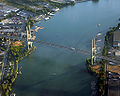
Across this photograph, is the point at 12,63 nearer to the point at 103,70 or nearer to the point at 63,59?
the point at 63,59

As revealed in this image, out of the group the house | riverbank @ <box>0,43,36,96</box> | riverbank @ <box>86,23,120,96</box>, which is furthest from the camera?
the house

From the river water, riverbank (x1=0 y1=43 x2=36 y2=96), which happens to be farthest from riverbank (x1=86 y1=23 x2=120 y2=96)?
riverbank (x1=0 y1=43 x2=36 y2=96)

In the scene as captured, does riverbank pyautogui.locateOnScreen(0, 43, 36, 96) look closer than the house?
Yes

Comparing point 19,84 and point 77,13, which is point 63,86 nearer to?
point 19,84

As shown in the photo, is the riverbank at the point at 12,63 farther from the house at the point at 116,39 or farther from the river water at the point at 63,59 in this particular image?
the house at the point at 116,39

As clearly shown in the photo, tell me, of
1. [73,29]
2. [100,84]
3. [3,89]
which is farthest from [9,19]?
[100,84]

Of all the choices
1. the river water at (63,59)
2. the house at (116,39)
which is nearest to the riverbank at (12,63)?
the river water at (63,59)

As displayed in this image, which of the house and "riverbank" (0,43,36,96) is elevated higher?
the house

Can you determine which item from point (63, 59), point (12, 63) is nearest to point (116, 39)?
point (63, 59)

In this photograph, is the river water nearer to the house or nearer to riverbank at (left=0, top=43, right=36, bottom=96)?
riverbank at (left=0, top=43, right=36, bottom=96)
